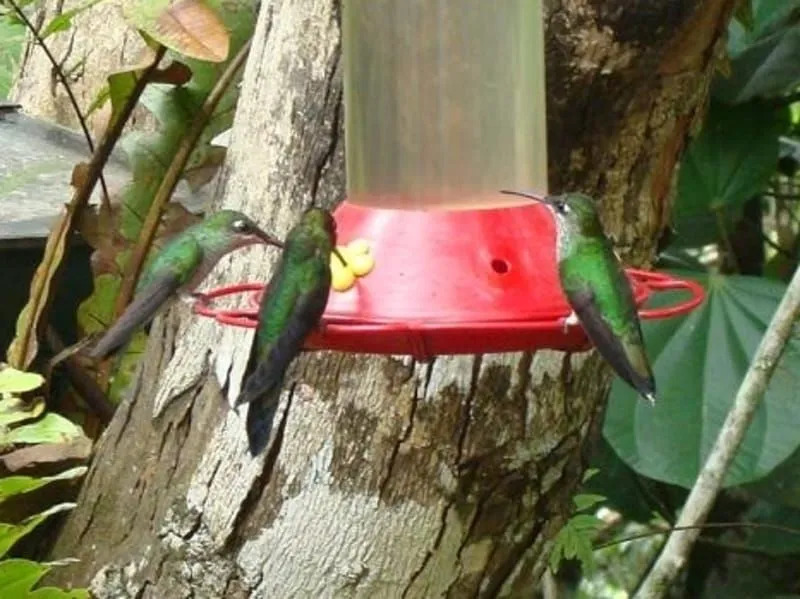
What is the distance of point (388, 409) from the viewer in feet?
5.93

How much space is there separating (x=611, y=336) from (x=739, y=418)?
1012mm

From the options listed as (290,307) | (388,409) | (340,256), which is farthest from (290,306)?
(388,409)

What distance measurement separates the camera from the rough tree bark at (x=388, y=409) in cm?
181

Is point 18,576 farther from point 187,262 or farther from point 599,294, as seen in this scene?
point 599,294

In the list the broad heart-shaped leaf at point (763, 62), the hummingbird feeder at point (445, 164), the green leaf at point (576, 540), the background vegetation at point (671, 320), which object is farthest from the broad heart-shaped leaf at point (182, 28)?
the broad heart-shaped leaf at point (763, 62)

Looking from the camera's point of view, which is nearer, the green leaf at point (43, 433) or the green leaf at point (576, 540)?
the green leaf at point (43, 433)

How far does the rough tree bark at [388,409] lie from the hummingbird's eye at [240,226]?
40 cm

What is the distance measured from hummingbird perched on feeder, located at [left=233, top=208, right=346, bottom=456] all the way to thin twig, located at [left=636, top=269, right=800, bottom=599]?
1039 mm

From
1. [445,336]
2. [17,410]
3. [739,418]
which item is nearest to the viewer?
[445,336]

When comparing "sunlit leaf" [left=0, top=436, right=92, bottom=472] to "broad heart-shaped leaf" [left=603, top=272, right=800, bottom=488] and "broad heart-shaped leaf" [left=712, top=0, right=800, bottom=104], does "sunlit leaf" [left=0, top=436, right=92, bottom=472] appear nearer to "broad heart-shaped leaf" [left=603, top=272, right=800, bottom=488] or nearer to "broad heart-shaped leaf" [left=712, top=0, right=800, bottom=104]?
"broad heart-shaped leaf" [left=603, top=272, right=800, bottom=488]

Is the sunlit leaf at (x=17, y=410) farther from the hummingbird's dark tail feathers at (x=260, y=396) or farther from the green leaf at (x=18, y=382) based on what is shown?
the hummingbird's dark tail feathers at (x=260, y=396)

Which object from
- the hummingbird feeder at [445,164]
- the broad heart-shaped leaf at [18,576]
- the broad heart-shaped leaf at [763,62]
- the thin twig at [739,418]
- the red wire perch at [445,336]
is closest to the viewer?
the red wire perch at [445,336]

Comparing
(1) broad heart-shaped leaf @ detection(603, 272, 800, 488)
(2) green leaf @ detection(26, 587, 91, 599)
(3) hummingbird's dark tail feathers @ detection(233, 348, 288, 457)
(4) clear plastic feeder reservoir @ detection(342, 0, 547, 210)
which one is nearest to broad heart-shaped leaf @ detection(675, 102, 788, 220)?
(1) broad heart-shaped leaf @ detection(603, 272, 800, 488)

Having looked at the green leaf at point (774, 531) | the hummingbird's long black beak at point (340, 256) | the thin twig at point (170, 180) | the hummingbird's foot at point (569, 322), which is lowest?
the green leaf at point (774, 531)
